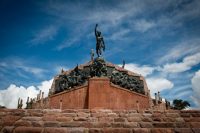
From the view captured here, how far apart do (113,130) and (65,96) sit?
30.4 feet

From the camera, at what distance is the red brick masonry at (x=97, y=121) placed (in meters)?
5.16

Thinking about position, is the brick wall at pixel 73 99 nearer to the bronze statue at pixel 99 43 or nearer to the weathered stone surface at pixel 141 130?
the bronze statue at pixel 99 43

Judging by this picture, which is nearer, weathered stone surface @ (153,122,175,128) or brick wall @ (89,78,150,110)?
weathered stone surface @ (153,122,175,128)

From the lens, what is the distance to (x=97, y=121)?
5.53 m

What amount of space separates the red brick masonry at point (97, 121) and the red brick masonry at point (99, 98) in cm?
582

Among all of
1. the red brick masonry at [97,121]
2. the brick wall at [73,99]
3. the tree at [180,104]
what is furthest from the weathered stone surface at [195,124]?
the tree at [180,104]

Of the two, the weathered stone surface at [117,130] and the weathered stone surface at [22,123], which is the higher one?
Result: the weathered stone surface at [22,123]

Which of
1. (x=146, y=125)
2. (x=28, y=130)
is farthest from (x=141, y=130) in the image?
(x=28, y=130)

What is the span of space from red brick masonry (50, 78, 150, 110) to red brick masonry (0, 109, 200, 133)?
5.82 metres

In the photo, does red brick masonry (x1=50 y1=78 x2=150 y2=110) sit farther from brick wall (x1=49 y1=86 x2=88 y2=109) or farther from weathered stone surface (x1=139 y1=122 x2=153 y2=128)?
weathered stone surface (x1=139 y1=122 x2=153 y2=128)

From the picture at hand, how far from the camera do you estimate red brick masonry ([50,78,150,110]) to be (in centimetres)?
1187

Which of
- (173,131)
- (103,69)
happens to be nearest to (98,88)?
(103,69)

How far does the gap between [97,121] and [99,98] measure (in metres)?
6.37

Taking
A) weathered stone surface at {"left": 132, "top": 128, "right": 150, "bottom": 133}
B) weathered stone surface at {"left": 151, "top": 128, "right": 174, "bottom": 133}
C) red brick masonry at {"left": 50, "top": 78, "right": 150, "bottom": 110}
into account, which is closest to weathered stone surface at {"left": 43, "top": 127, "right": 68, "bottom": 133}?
weathered stone surface at {"left": 132, "top": 128, "right": 150, "bottom": 133}
